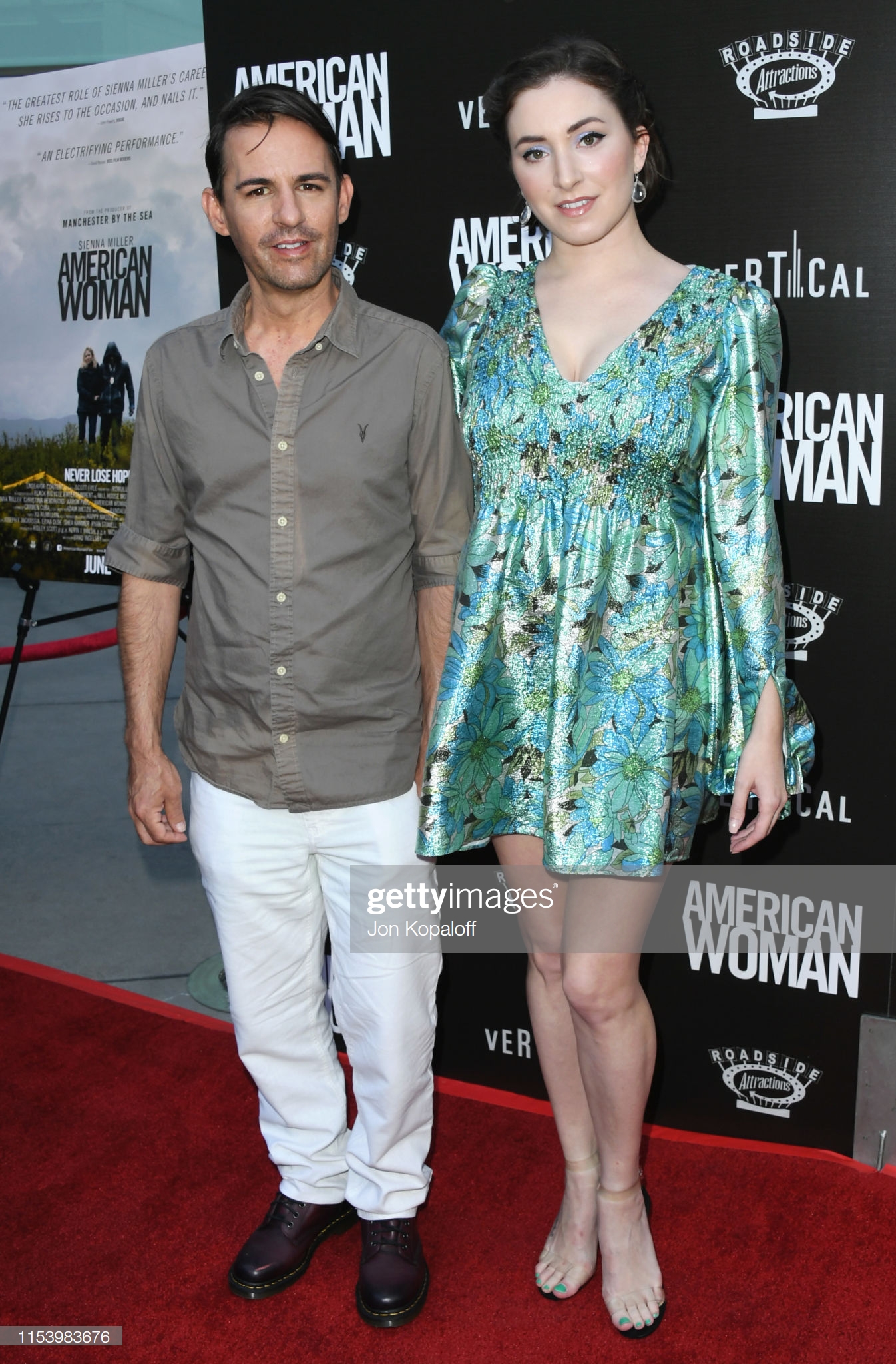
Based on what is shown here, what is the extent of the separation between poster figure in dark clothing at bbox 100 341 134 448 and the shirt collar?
1.45 metres

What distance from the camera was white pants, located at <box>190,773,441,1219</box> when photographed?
1.98 meters

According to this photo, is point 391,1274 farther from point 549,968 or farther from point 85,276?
point 85,276

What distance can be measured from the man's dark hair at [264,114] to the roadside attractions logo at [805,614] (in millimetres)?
1090

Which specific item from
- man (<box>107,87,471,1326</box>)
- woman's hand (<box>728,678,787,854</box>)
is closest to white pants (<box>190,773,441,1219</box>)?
man (<box>107,87,471,1326</box>)

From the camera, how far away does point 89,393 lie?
337 centimetres

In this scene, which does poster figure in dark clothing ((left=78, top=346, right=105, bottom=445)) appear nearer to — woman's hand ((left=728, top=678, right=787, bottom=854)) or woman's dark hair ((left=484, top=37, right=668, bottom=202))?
woman's dark hair ((left=484, top=37, right=668, bottom=202))

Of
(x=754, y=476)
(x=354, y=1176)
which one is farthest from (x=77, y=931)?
(x=754, y=476)

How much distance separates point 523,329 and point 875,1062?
5.05 feet

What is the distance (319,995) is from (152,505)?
881 millimetres

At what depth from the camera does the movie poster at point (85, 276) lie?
3160 millimetres

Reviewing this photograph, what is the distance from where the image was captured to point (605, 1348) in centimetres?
195

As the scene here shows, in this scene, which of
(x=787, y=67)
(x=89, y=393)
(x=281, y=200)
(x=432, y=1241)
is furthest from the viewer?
(x=89, y=393)

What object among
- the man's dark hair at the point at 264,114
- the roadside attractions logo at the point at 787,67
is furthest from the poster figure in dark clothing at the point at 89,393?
the roadside attractions logo at the point at 787,67

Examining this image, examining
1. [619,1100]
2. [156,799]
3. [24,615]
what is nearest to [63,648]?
[24,615]
